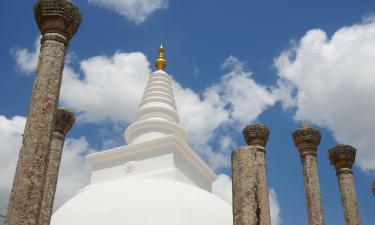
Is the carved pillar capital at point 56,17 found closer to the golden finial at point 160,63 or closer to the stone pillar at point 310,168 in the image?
the stone pillar at point 310,168

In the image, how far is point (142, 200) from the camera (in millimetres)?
15281

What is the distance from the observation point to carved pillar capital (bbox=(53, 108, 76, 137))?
11.8 m

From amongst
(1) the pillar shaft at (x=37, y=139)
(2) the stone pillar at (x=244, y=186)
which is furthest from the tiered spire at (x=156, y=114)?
(1) the pillar shaft at (x=37, y=139)

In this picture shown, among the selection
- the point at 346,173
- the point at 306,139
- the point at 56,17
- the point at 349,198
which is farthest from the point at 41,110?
the point at 346,173

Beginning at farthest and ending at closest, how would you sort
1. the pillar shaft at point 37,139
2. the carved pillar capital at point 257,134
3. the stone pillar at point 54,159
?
the carved pillar capital at point 257,134
the stone pillar at point 54,159
the pillar shaft at point 37,139

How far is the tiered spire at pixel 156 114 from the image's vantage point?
20.9 m

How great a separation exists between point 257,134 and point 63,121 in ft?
18.4

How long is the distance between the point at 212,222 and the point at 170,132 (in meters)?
6.80

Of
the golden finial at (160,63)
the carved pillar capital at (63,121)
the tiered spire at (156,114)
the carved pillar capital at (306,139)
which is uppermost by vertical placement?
the golden finial at (160,63)

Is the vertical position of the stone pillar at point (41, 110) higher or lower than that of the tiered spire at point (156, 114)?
lower

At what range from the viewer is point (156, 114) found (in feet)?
70.8

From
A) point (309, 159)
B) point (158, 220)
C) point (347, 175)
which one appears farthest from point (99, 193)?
point (347, 175)

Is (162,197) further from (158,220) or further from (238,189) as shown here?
(238,189)

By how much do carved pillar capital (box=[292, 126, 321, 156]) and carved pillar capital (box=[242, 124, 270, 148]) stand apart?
935 millimetres
